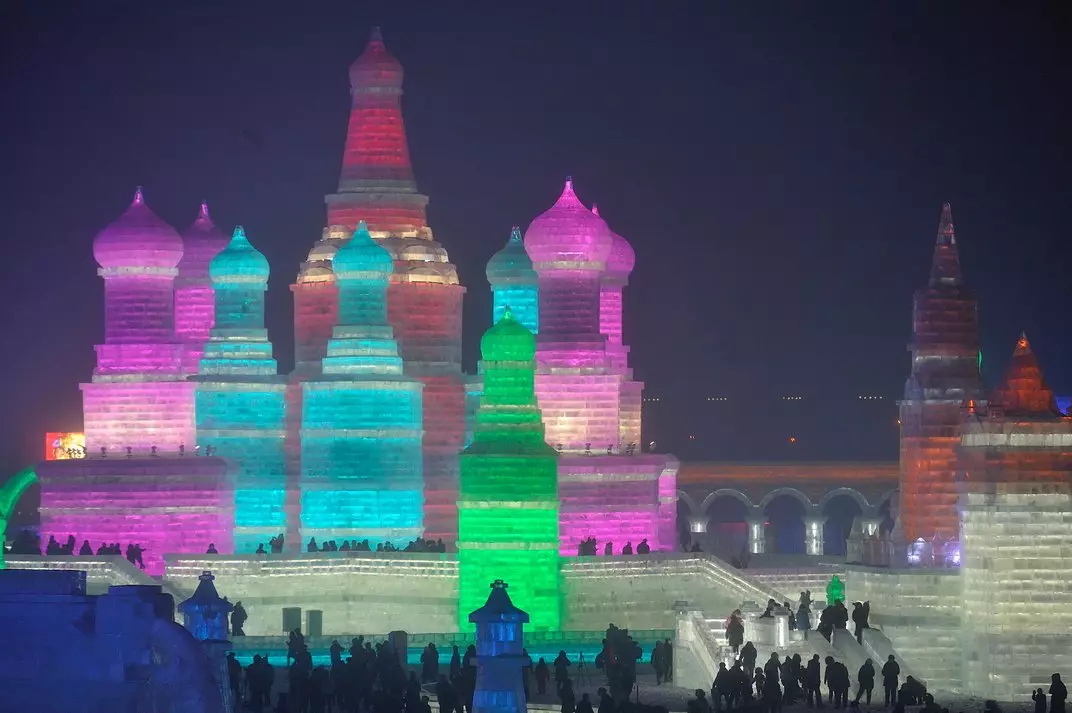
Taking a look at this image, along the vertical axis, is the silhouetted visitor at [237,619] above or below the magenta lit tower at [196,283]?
below

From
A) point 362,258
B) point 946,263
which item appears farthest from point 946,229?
point 362,258

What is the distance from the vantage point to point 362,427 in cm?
7200

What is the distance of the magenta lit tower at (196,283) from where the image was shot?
77.2 meters

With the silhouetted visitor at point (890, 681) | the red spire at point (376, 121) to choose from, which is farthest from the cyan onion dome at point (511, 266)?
the silhouetted visitor at point (890, 681)

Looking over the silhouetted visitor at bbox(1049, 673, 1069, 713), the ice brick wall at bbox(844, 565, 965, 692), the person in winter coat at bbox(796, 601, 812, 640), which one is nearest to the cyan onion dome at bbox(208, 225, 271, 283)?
the ice brick wall at bbox(844, 565, 965, 692)

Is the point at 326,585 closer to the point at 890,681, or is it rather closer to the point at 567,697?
the point at 567,697

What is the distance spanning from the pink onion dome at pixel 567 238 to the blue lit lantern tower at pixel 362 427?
3.20 m

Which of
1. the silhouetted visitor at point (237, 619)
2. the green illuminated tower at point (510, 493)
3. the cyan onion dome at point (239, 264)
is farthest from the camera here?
the cyan onion dome at point (239, 264)

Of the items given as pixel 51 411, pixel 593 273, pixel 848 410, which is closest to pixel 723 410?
pixel 848 410

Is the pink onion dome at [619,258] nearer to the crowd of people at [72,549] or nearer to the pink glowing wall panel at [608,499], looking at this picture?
the pink glowing wall panel at [608,499]

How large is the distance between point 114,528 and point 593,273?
1155 centimetres

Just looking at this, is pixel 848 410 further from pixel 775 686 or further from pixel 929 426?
pixel 775 686

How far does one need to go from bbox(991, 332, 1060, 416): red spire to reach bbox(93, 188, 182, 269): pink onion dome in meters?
19.7

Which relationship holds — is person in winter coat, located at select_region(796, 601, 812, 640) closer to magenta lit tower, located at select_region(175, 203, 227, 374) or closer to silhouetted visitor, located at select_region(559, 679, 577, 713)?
silhouetted visitor, located at select_region(559, 679, 577, 713)
